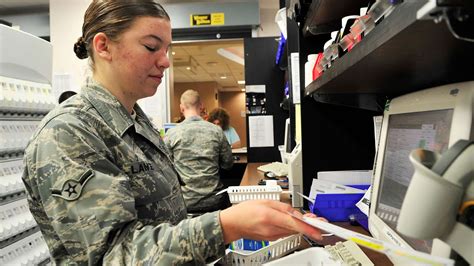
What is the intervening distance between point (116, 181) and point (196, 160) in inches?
85.3

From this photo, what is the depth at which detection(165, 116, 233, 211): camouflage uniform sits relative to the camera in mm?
2873

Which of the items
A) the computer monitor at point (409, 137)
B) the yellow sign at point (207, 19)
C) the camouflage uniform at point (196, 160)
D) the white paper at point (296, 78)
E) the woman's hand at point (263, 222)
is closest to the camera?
the computer monitor at point (409, 137)

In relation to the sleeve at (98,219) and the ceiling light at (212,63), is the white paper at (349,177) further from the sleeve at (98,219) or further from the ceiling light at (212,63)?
the ceiling light at (212,63)

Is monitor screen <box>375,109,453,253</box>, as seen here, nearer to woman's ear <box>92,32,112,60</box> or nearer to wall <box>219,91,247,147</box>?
woman's ear <box>92,32,112,60</box>

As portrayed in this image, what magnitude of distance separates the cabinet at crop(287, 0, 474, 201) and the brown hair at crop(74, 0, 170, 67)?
0.57 meters

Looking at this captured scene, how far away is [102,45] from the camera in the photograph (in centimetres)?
96

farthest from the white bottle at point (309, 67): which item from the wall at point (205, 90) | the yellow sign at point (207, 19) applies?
the wall at point (205, 90)

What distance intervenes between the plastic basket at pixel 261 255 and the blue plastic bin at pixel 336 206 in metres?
0.31

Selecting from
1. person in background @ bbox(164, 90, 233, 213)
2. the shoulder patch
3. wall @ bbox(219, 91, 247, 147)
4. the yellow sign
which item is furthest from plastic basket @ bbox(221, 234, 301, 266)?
wall @ bbox(219, 91, 247, 147)

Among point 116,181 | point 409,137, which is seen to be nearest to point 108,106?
point 116,181

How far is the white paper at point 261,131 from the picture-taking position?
376 cm

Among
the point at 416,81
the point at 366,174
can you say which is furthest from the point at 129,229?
the point at 366,174

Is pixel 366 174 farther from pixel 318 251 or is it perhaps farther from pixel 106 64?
pixel 106 64

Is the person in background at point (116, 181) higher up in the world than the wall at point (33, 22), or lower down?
lower down
